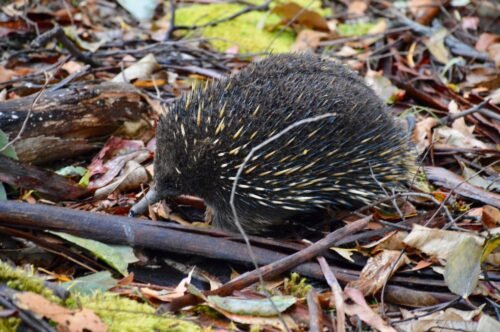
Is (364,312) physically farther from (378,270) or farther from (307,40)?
(307,40)

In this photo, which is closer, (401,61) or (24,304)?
(24,304)

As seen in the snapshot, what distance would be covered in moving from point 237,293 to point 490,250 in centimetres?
120

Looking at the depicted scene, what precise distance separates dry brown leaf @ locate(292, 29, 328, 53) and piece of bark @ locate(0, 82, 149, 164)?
214 cm

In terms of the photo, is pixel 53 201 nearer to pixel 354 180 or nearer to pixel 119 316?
pixel 119 316

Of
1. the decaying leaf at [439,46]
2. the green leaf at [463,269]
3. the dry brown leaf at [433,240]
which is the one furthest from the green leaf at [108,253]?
the decaying leaf at [439,46]

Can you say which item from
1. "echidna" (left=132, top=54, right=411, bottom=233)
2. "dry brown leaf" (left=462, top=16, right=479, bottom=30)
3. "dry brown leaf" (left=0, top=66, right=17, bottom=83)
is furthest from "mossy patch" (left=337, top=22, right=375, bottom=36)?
"dry brown leaf" (left=0, top=66, right=17, bottom=83)

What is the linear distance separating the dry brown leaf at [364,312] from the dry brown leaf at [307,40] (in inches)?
143

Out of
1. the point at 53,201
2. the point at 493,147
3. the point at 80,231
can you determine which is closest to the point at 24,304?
the point at 80,231

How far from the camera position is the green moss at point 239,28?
616 centimetres

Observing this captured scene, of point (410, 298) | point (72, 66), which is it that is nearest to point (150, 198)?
point (410, 298)

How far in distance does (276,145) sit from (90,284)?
1166 mm

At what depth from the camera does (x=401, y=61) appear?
18.9 feet

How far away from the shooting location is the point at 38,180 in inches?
139

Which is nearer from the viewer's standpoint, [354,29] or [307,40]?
[307,40]
